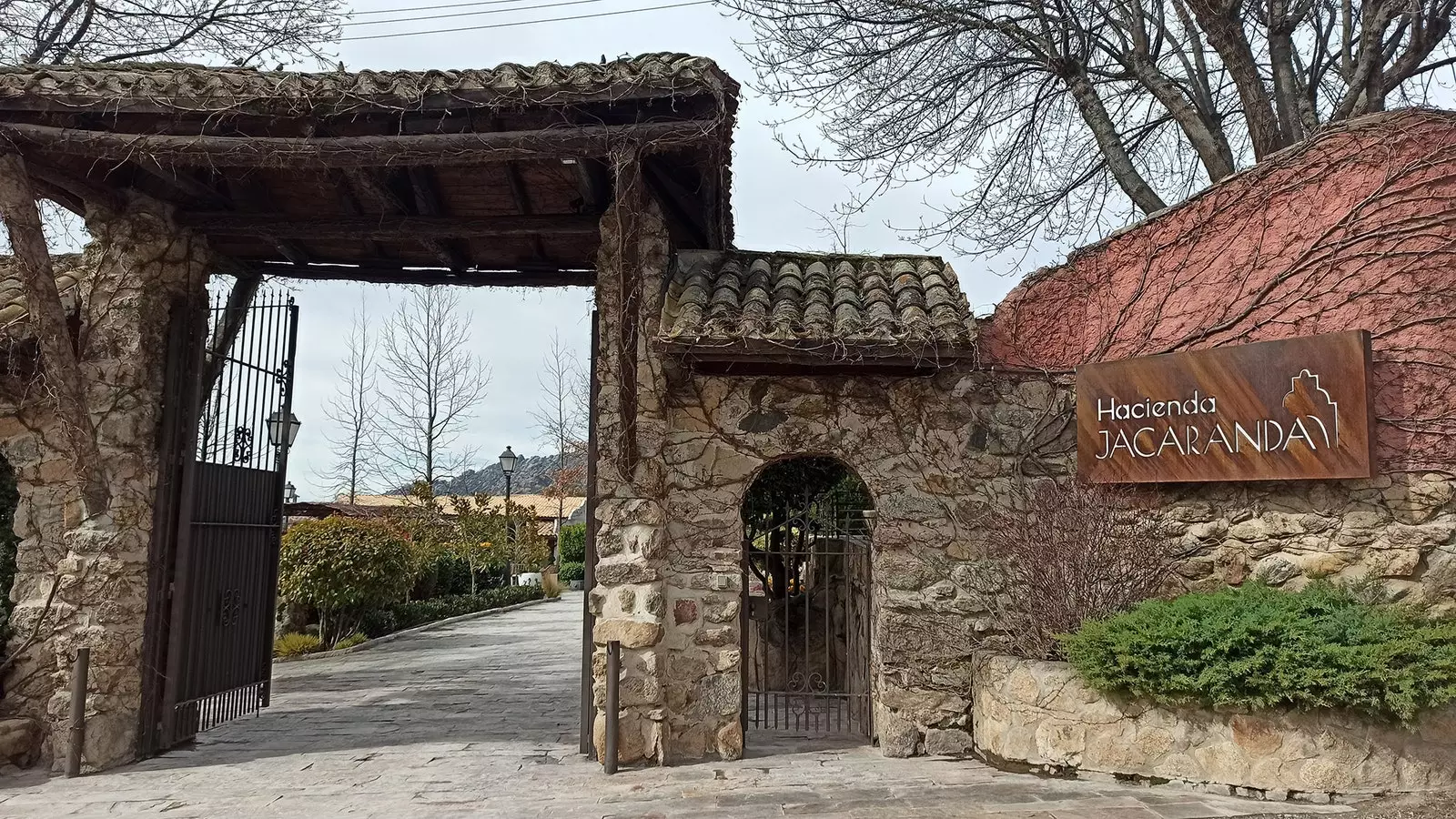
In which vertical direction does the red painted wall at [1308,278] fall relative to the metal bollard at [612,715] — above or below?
above

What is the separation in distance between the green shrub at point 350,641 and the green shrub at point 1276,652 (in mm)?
11649

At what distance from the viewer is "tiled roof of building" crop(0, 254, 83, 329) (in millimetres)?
6281

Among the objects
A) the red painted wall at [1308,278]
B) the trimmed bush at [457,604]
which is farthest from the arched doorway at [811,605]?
the trimmed bush at [457,604]

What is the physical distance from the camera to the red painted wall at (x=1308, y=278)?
220 inches

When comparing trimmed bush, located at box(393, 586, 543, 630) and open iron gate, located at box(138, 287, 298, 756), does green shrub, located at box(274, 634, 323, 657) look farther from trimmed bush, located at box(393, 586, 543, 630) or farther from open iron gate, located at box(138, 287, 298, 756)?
open iron gate, located at box(138, 287, 298, 756)

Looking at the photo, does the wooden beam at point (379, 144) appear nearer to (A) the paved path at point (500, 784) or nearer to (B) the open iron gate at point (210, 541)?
(B) the open iron gate at point (210, 541)

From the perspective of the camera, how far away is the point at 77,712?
5844mm

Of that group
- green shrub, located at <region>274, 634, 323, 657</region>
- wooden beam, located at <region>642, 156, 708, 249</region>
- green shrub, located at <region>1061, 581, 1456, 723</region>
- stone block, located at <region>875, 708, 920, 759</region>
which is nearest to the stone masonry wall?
stone block, located at <region>875, 708, 920, 759</region>

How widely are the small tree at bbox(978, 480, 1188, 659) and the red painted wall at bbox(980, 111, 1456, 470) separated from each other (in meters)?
1.07

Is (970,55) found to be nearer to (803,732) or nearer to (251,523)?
(803,732)

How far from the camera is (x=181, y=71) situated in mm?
5637

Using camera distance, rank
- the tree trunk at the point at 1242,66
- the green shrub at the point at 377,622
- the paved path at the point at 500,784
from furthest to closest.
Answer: the green shrub at the point at 377,622
the tree trunk at the point at 1242,66
the paved path at the point at 500,784

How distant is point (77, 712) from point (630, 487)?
3813mm

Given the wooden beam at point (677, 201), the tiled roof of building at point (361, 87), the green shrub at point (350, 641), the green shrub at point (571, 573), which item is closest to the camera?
the tiled roof of building at point (361, 87)
